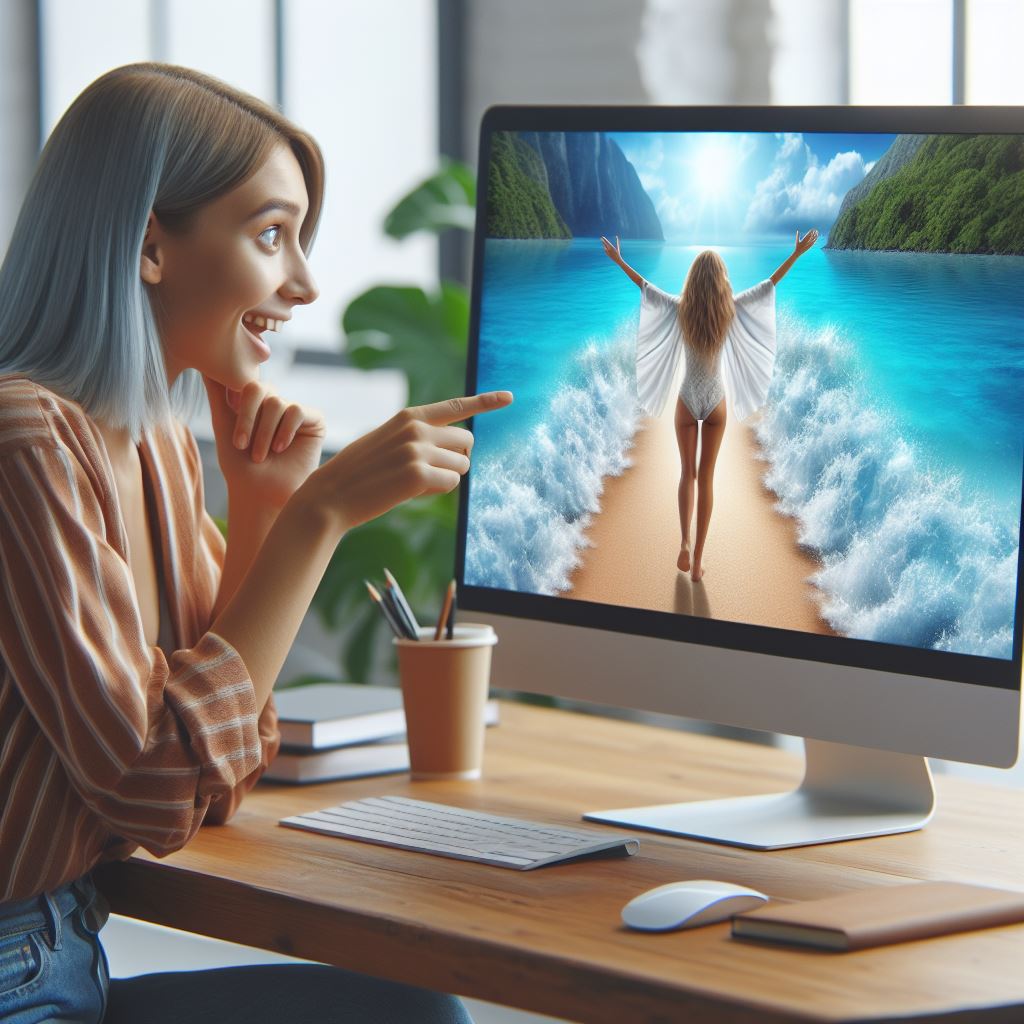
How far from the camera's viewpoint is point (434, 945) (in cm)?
86

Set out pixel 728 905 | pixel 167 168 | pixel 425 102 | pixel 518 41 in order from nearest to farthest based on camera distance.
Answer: pixel 728 905, pixel 167 168, pixel 518 41, pixel 425 102

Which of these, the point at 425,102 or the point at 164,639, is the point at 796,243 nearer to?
the point at 164,639

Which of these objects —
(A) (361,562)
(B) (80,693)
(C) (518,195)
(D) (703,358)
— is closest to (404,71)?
(A) (361,562)

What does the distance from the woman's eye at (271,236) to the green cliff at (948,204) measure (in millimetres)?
442

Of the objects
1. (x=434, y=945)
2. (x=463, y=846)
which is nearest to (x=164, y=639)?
(x=463, y=846)

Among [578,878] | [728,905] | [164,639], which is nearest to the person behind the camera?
[728,905]

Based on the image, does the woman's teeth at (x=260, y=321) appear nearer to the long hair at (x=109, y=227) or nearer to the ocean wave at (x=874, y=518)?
the long hair at (x=109, y=227)

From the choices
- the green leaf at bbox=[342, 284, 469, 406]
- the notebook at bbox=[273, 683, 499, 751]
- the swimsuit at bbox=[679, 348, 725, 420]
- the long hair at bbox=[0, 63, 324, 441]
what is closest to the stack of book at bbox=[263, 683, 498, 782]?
the notebook at bbox=[273, 683, 499, 751]

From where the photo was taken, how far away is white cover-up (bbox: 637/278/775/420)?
1110 mm

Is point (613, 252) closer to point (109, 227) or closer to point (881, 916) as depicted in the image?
point (109, 227)

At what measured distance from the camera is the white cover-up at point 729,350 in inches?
43.7

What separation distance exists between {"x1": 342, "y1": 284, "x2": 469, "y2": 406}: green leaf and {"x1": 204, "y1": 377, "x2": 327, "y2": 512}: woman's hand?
1.03 metres

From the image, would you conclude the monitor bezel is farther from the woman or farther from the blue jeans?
the blue jeans

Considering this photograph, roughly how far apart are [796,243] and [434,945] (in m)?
0.59
